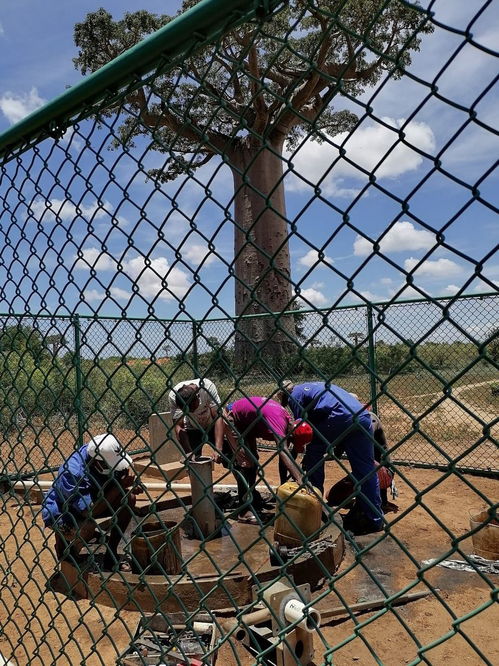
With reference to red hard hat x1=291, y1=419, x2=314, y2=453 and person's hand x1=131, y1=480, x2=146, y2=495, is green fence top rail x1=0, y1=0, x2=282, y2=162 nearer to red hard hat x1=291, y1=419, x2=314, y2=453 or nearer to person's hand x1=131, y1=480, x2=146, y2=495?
person's hand x1=131, y1=480, x2=146, y2=495

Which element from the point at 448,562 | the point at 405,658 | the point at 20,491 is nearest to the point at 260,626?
the point at 405,658

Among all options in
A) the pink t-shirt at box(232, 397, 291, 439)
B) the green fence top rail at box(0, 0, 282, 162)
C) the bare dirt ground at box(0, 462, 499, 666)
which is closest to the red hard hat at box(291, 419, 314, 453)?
the pink t-shirt at box(232, 397, 291, 439)

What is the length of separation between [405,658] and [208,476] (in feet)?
6.78

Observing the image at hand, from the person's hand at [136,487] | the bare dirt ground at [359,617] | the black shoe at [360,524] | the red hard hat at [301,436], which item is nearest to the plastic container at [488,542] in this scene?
the bare dirt ground at [359,617]

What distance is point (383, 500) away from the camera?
6.75m

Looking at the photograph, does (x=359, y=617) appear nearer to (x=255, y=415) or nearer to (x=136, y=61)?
(x=255, y=415)

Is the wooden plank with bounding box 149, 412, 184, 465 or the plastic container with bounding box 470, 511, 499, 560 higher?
the plastic container with bounding box 470, 511, 499, 560

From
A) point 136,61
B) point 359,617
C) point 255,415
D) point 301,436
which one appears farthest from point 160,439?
point 136,61

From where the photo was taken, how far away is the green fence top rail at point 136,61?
59.4 inches

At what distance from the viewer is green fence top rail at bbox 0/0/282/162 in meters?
1.51

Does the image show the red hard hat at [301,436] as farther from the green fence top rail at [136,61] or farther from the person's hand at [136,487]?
the green fence top rail at [136,61]

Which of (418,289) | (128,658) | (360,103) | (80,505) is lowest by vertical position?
(128,658)

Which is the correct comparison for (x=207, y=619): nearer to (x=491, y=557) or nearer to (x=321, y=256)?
(x=491, y=557)

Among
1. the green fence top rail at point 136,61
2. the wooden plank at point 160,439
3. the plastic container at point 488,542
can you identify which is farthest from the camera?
the wooden plank at point 160,439
